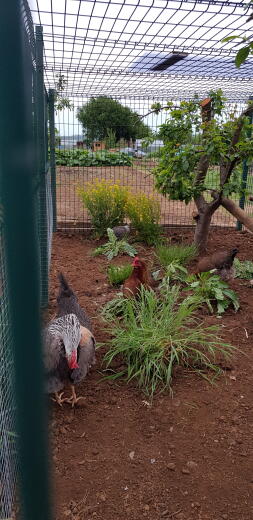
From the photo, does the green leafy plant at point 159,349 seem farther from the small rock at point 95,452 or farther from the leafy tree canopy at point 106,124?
the leafy tree canopy at point 106,124

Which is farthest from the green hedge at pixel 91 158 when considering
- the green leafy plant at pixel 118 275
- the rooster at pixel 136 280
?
the rooster at pixel 136 280

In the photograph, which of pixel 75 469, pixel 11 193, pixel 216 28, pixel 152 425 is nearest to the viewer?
pixel 11 193

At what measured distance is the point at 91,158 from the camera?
376 inches

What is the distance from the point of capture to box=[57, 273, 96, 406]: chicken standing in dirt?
2777mm

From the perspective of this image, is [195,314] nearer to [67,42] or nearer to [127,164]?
[67,42]

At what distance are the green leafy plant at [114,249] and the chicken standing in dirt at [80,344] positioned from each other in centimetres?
265

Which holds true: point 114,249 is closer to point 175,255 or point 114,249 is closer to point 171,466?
point 175,255

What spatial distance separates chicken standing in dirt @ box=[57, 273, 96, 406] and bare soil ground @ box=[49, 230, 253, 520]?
0.58 ft

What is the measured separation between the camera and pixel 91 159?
948cm

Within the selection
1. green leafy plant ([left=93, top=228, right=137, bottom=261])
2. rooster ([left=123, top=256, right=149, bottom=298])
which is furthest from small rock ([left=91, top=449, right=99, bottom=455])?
green leafy plant ([left=93, top=228, right=137, bottom=261])

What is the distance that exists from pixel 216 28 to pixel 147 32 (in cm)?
70

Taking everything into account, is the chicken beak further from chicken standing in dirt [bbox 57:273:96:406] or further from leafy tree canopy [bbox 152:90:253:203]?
leafy tree canopy [bbox 152:90:253:203]

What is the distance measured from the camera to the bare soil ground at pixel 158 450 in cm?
204

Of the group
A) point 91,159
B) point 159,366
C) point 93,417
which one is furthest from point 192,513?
point 91,159
